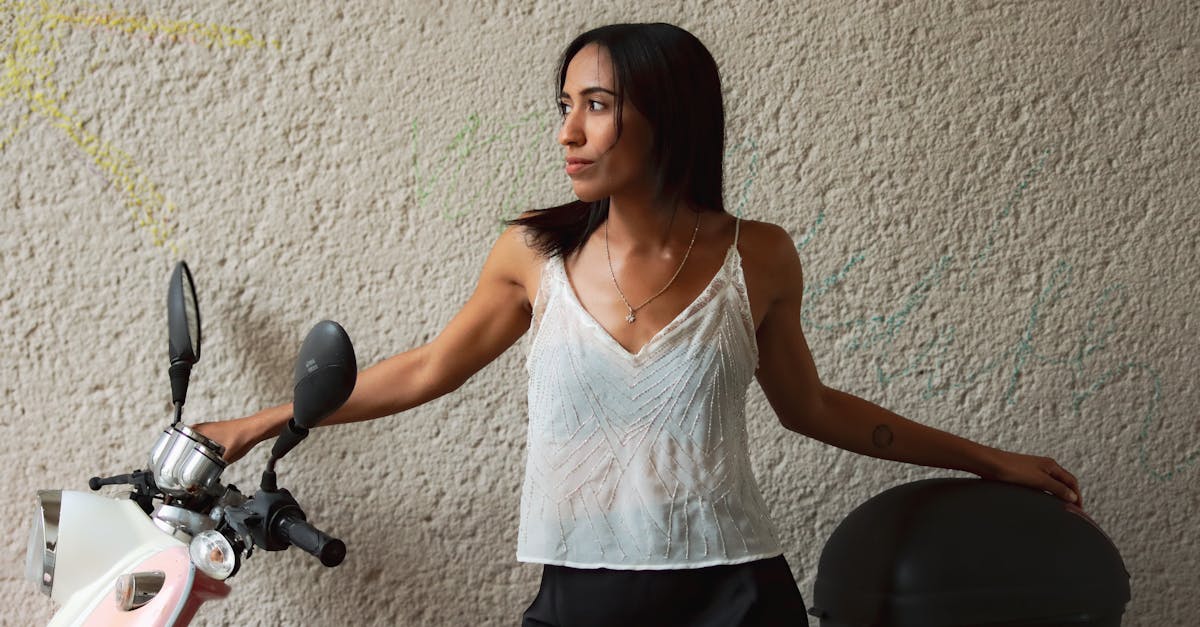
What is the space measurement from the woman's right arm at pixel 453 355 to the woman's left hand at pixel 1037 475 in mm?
674

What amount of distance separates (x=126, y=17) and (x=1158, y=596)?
1.93 m

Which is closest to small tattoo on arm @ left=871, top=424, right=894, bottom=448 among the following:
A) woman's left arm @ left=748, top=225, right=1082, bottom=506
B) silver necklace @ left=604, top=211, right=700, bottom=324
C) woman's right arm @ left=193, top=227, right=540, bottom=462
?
woman's left arm @ left=748, top=225, right=1082, bottom=506

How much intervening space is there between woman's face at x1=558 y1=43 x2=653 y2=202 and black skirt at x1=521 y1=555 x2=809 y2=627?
435 millimetres

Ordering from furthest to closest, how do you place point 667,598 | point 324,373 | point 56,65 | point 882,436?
point 56,65 < point 882,436 < point 667,598 < point 324,373

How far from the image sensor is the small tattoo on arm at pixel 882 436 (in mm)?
1423

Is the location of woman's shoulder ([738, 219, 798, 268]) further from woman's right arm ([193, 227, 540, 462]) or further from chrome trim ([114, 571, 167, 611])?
chrome trim ([114, 571, 167, 611])

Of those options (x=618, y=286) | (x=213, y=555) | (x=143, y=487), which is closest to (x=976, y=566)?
(x=618, y=286)

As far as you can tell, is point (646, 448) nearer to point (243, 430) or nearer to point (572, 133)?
point (572, 133)

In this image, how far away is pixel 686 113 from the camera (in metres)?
1.22

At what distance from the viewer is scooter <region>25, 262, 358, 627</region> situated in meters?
1.11

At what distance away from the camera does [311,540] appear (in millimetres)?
1100

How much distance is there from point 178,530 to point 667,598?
0.55m

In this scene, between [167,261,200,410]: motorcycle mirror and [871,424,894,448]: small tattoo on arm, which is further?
[871,424,894,448]: small tattoo on arm

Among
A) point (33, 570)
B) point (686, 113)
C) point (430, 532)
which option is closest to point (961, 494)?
point (686, 113)
